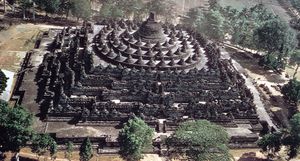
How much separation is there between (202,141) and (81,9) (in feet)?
155

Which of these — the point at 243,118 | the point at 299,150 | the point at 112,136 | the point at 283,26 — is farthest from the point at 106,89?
the point at 283,26

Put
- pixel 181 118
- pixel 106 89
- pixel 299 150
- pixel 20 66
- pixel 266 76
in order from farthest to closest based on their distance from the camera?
pixel 266 76 → pixel 20 66 → pixel 106 89 → pixel 181 118 → pixel 299 150

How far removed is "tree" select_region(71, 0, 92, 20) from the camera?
78125 mm

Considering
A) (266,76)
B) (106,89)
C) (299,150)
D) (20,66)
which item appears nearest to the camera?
(299,150)

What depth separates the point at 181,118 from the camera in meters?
51.4

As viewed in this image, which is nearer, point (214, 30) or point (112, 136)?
point (112, 136)

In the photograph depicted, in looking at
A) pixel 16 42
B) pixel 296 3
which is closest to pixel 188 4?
pixel 296 3

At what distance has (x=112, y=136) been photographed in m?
47.9

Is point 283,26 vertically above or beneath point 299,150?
above

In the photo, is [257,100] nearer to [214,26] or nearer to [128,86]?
[128,86]

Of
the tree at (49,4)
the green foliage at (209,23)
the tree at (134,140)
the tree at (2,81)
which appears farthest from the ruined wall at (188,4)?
the tree at (134,140)

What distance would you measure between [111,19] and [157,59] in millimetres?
20558

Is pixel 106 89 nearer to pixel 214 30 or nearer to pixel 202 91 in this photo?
pixel 202 91

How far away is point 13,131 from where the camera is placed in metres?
40.1
